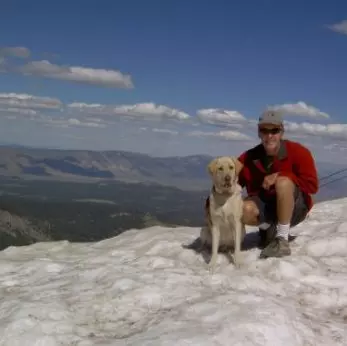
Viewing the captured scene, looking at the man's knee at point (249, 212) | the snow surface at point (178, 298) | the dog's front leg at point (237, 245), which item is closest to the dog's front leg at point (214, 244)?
the snow surface at point (178, 298)

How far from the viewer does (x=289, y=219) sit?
10172 millimetres

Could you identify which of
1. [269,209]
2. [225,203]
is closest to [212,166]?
[225,203]

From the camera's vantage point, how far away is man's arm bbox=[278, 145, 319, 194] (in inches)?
397

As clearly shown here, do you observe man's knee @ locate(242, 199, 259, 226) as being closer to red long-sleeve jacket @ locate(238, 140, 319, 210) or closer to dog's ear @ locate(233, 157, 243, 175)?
red long-sleeve jacket @ locate(238, 140, 319, 210)

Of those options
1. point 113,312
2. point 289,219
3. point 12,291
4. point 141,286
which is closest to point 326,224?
point 289,219

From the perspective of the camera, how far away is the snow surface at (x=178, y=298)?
6.72m

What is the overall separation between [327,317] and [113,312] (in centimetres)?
354

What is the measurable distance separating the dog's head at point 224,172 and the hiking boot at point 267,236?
167 centimetres

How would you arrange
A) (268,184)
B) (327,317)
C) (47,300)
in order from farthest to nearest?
(268,184)
(47,300)
(327,317)

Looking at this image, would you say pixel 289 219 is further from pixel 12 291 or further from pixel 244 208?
pixel 12 291

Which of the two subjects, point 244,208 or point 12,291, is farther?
point 244,208

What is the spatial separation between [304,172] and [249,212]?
58.6 inches

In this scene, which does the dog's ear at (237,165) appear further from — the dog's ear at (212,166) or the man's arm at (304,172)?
the man's arm at (304,172)

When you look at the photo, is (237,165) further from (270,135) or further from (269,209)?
(269,209)
